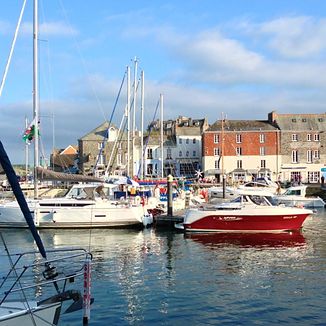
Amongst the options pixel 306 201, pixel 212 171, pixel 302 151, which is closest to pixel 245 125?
pixel 212 171

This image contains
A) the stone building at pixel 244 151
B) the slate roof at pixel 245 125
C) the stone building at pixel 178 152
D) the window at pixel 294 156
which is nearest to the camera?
the stone building at pixel 244 151

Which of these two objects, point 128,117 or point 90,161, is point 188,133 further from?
point 128,117

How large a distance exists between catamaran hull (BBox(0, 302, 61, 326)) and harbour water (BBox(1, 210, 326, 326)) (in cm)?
334

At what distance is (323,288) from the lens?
17656 mm

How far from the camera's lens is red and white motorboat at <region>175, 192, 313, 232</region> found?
32188mm

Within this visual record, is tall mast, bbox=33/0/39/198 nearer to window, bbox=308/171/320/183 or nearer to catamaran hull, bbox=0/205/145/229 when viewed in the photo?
catamaran hull, bbox=0/205/145/229

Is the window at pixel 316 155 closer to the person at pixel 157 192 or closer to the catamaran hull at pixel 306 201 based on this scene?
the catamaran hull at pixel 306 201

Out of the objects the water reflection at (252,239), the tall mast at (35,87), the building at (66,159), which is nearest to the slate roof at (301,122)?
the building at (66,159)

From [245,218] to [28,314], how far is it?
77.4ft

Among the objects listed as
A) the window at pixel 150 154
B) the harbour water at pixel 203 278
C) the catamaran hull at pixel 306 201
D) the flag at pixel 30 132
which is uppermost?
the window at pixel 150 154

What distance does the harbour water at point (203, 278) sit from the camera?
1458 cm

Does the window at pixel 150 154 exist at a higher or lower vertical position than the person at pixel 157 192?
higher

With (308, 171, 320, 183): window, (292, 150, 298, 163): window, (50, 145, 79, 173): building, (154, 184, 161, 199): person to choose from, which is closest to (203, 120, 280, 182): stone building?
(292, 150, 298, 163): window

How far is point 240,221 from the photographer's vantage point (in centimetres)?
3222
